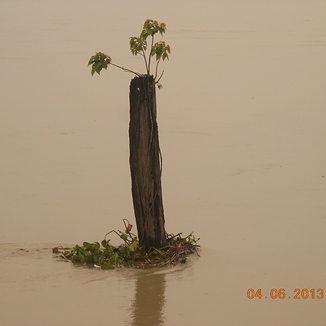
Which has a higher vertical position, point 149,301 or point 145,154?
point 145,154

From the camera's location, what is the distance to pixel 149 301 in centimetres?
518

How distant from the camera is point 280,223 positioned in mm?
7250

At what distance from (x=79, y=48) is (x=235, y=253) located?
9899 mm

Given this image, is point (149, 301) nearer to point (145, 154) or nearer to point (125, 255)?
point (125, 255)

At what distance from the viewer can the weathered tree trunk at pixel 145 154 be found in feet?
18.7

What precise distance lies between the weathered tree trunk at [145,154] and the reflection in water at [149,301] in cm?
45
